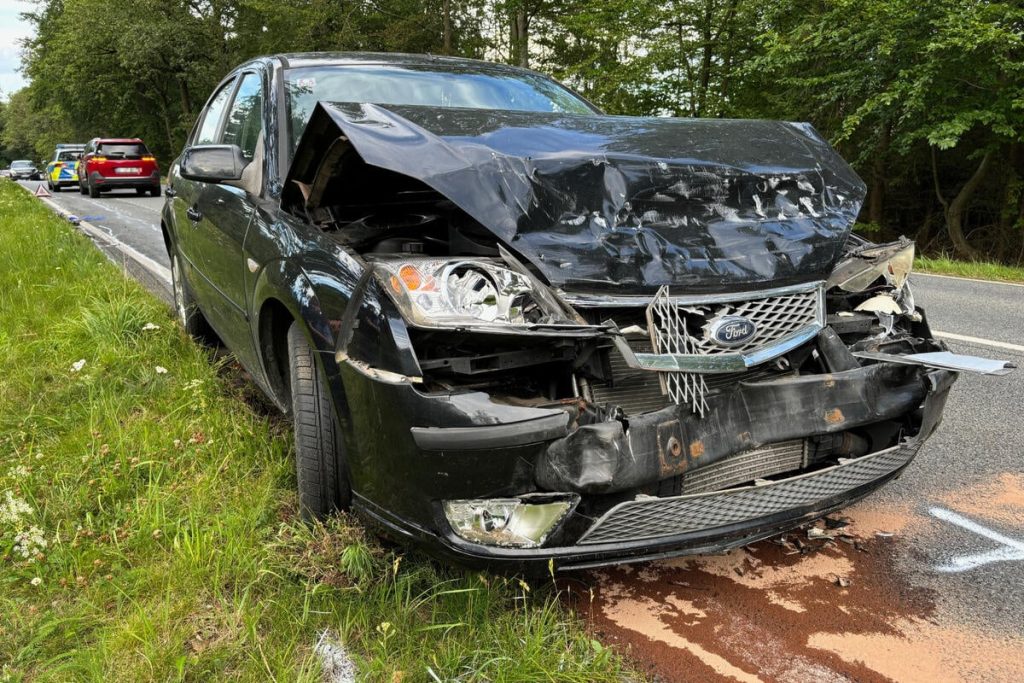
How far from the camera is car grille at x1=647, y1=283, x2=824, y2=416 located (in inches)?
81.9

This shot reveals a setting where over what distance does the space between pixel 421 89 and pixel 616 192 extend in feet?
4.94

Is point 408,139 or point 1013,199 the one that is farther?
point 1013,199

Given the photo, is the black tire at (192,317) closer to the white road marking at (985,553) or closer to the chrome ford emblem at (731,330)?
the chrome ford emblem at (731,330)

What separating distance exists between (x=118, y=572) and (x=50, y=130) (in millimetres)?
75073

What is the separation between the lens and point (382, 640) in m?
2.09

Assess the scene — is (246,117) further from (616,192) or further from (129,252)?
(129,252)

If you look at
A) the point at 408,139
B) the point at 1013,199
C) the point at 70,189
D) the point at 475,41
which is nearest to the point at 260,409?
the point at 408,139

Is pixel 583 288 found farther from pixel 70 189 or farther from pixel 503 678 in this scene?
pixel 70 189

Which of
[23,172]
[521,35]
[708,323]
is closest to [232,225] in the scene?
[708,323]

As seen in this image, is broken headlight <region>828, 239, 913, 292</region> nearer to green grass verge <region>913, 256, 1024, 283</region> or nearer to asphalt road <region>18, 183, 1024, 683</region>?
asphalt road <region>18, 183, 1024, 683</region>

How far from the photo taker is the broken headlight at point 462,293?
201 centimetres

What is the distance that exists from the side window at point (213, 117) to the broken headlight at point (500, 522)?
10.4ft

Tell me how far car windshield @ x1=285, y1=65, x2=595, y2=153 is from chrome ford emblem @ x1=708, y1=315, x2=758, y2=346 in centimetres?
164

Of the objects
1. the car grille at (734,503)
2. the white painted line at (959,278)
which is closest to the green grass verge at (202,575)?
the car grille at (734,503)
